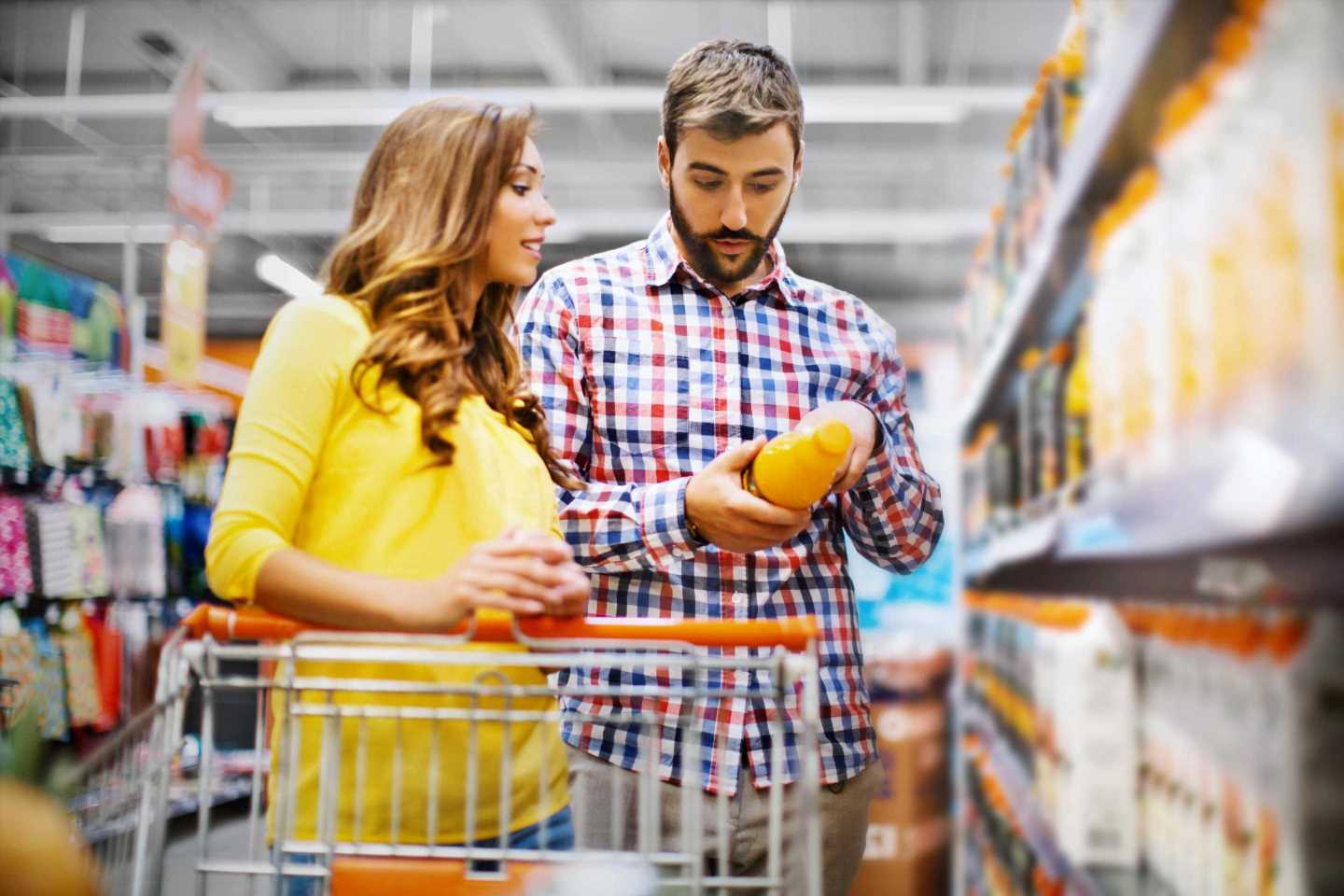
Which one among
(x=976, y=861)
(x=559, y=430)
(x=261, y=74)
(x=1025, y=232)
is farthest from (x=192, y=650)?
(x=976, y=861)

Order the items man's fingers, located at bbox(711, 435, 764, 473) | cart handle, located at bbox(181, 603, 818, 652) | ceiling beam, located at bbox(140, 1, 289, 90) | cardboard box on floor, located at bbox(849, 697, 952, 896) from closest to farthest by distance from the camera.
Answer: cart handle, located at bbox(181, 603, 818, 652) → man's fingers, located at bbox(711, 435, 764, 473) → ceiling beam, located at bbox(140, 1, 289, 90) → cardboard box on floor, located at bbox(849, 697, 952, 896)

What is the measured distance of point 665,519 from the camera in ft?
5.04

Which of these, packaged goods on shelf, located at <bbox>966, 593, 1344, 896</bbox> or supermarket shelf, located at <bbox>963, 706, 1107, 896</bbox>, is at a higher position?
packaged goods on shelf, located at <bbox>966, 593, 1344, 896</bbox>

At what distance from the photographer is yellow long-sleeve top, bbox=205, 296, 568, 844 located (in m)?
1.28

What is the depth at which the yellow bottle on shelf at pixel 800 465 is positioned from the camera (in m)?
1.37

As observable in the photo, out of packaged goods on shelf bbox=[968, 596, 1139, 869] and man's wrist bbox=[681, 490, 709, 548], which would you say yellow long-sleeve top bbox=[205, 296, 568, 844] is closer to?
man's wrist bbox=[681, 490, 709, 548]

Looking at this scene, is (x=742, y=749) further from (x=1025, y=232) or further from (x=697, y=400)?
(x=1025, y=232)

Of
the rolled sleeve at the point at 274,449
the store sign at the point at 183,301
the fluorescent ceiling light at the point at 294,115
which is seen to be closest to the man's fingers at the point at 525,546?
the rolled sleeve at the point at 274,449

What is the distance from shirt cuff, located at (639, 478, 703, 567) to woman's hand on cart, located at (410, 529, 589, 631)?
252 millimetres

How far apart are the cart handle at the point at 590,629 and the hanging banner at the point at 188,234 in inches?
108

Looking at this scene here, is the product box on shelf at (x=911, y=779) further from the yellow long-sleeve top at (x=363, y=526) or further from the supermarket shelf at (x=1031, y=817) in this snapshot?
the yellow long-sleeve top at (x=363, y=526)

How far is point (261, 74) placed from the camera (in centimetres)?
302

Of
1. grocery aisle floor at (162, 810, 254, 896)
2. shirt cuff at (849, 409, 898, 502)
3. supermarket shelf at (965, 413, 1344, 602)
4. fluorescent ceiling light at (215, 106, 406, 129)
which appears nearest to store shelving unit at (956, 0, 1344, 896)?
supermarket shelf at (965, 413, 1344, 602)

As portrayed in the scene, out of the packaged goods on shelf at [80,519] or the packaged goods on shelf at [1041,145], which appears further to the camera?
the packaged goods on shelf at [80,519]
